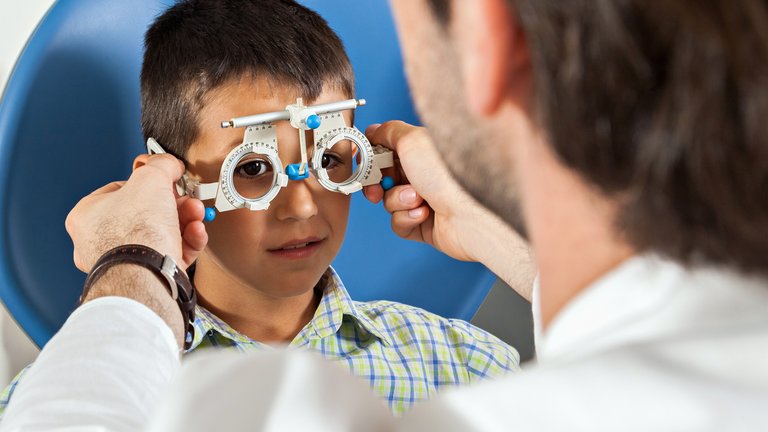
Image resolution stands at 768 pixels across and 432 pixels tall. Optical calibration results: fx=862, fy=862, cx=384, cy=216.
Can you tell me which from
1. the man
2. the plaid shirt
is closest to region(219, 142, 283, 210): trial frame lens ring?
the plaid shirt

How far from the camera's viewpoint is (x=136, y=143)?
1.26 m

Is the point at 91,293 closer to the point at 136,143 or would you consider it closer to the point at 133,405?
the point at 133,405

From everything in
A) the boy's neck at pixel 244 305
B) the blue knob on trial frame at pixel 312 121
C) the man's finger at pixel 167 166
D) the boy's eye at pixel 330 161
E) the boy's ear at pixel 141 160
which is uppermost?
the blue knob on trial frame at pixel 312 121

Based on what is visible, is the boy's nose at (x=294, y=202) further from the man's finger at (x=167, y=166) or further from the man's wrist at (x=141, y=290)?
the man's wrist at (x=141, y=290)

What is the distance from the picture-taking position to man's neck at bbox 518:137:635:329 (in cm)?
47

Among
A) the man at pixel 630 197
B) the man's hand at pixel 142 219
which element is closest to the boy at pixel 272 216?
the man's hand at pixel 142 219

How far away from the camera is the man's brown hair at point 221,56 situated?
1126mm

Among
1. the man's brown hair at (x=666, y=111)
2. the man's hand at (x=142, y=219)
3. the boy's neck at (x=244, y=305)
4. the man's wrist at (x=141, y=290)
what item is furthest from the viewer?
the boy's neck at (x=244, y=305)

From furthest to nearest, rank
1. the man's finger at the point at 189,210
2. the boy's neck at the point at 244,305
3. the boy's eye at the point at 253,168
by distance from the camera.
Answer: the boy's neck at the point at 244,305 < the boy's eye at the point at 253,168 < the man's finger at the point at 189,210

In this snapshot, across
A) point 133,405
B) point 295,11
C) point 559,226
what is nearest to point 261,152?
point 295,11

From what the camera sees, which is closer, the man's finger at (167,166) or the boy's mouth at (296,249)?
the man's finger at (167,166)

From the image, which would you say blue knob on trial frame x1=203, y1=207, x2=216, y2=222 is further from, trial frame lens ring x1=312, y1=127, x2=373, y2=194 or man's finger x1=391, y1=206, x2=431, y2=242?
man's finger x1=391, y1=206, x2=431, y2=242

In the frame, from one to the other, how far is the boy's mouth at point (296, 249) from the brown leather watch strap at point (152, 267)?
0.94 ft

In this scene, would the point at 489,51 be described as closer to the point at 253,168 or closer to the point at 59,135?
the point at 253,168
